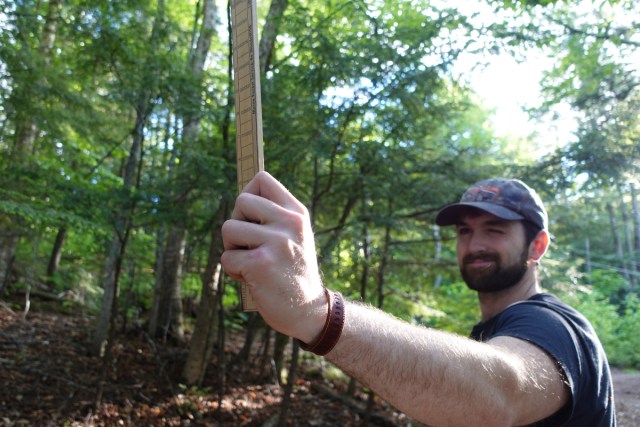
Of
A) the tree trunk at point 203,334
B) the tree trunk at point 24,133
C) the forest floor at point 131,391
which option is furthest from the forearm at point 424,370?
the tree trunk at point 203,334

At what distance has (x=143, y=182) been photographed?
6.17 metres

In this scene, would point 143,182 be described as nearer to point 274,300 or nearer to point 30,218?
point 30,218

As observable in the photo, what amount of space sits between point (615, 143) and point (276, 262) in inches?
287

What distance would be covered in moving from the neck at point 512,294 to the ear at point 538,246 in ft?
0.23

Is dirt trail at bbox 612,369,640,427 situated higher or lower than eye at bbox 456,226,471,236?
lower

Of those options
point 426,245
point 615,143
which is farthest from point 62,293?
point 615,143

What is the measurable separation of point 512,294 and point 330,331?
1.55 metres

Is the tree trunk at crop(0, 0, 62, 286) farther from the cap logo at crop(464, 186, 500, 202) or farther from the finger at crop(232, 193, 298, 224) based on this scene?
the finger at crop(232, 193, 298, 224)

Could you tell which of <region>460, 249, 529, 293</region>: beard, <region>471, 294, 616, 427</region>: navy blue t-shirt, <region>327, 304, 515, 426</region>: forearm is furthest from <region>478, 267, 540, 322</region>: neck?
<region>327, 304, 515, 426</region>: forearm

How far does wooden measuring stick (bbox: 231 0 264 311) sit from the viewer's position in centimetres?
110

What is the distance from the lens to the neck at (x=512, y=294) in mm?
2328

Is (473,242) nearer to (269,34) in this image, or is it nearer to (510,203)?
(510,203)

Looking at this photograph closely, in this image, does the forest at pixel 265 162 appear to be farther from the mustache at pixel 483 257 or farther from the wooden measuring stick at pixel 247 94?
the wooden measuring stick at pixel 247 94

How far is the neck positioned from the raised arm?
2.94 ft
